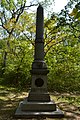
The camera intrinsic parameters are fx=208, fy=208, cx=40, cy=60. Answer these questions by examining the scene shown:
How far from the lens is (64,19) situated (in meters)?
7.96

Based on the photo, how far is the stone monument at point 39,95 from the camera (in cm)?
746

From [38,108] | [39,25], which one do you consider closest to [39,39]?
[39,25]

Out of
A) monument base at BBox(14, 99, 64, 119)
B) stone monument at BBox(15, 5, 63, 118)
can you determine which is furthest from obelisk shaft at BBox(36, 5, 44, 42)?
monument base at BBox(14, 99, 64, 119)

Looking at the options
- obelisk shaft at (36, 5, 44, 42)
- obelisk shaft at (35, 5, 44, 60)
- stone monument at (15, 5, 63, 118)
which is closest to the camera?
stone monument at (15, 5, 63, 118)

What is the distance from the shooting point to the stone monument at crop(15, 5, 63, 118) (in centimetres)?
746

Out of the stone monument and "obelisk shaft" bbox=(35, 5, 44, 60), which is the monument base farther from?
"obelisk shaft" bbox=(35, 5, 44, 60)

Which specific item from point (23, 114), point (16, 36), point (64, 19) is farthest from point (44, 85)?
point (16, 36)

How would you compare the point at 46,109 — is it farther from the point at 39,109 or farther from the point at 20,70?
the point at 20,70

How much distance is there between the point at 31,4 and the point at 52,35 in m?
6.18

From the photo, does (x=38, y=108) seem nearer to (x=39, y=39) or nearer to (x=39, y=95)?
(x=39, y=95)

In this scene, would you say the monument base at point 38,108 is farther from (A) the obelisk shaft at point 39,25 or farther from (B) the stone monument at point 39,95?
(A) the obelisk shaft at point 39,25

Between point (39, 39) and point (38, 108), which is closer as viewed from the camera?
point (38, 108)

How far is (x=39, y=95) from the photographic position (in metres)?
8.06

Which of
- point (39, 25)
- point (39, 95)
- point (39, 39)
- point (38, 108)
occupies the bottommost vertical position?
point (38, 108)
